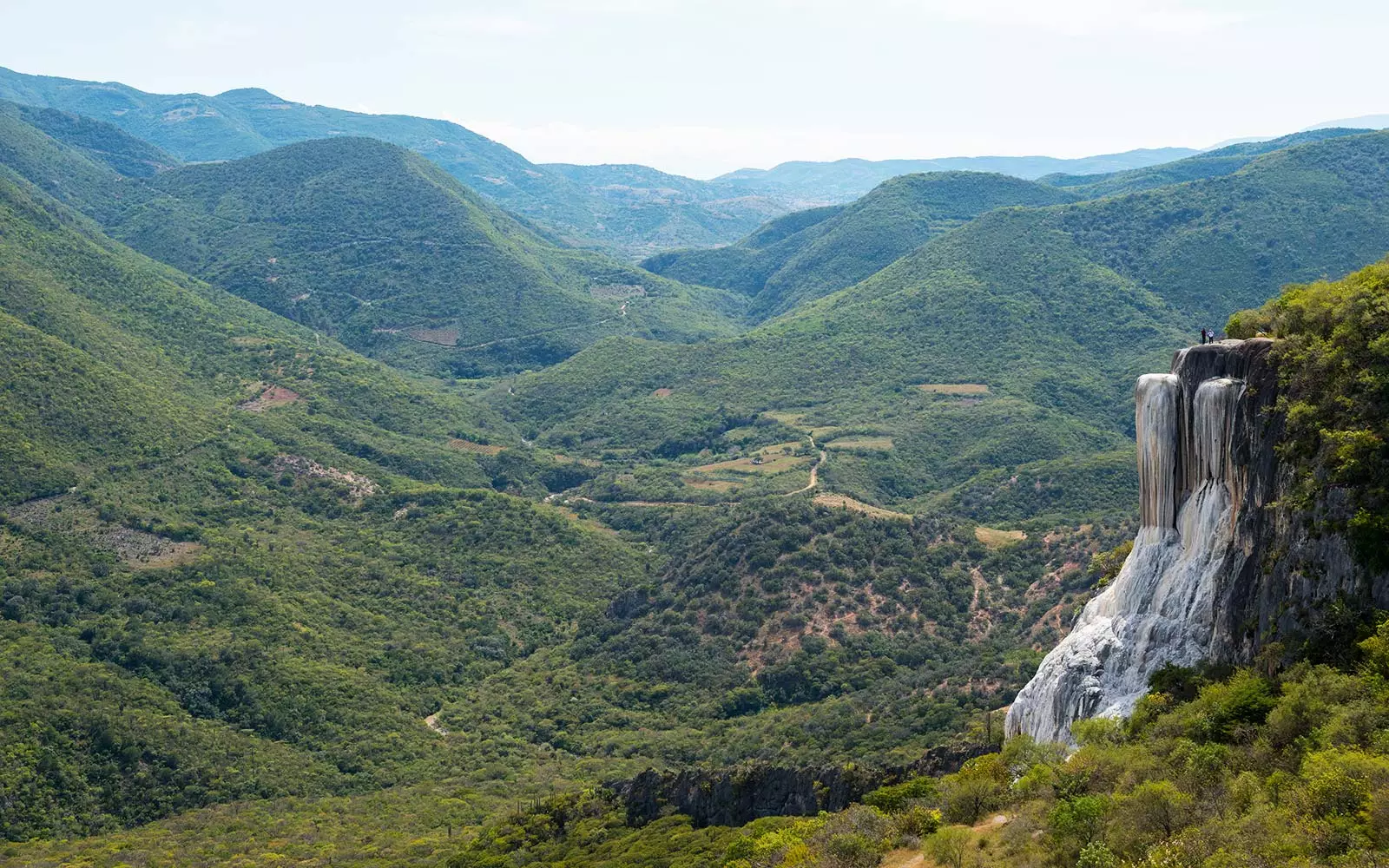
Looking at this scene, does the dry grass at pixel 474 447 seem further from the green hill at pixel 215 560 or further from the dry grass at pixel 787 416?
the dry grass at pixel 787 416

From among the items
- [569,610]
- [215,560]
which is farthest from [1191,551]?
[215,560]

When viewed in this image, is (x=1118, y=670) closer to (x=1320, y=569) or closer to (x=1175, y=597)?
(x=1175, y=597)

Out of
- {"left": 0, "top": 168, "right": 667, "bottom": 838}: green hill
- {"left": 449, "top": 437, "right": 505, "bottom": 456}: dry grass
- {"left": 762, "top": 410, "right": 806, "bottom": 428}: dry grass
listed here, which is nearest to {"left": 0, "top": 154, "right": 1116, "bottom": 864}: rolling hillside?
{"left": 0, "top": 168, "right": 667, "bottom": 838}: green hill

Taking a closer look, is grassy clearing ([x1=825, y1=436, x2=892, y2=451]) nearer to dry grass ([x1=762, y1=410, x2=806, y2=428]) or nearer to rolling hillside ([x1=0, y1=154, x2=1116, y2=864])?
dry grass ([x1=762, y1=410, x2=806, y2=428])

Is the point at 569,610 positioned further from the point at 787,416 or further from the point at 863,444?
the point at 787,416

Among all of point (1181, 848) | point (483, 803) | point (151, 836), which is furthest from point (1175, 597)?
point (151, 836)

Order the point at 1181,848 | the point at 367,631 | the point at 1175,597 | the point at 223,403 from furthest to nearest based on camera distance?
the point at 223,403 → the point at 367,631 → the point at 1175,597 → the point at 1181,848
